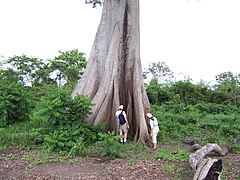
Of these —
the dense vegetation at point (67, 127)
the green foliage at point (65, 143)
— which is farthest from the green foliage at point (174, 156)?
the green foliage at point (65, 143)

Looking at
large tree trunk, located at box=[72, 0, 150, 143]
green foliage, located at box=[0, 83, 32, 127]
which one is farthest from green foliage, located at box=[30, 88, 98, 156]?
green foliage, located at box=[0, 83, 32, 127]

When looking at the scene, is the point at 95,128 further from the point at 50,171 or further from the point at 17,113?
the point at 17,113

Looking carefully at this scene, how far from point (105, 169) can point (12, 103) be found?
5.09 meters

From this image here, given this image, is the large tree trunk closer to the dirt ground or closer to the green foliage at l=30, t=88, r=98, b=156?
the green foliage at l=30, t=88, r=98, b=156

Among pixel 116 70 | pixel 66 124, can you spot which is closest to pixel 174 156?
pixel 66 124

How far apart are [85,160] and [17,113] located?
4.50 m

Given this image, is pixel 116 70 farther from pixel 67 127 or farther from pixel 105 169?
pixel 105 169

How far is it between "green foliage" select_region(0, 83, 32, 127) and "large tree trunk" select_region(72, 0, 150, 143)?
1.85 metres

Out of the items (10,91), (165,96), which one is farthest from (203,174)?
(165,96)

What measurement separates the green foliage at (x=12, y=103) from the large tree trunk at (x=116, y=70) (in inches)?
72.7

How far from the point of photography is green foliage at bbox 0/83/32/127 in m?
8.89

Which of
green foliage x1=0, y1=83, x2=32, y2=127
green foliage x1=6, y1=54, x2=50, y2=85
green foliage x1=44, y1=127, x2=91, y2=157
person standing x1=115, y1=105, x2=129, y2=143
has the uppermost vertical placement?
green foliage x1=6, y1=54, x2=50, y2=85

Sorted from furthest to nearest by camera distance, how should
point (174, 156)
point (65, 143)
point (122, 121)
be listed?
point (122, 121), point (65, 143), point (174, 156)

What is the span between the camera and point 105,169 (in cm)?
549
